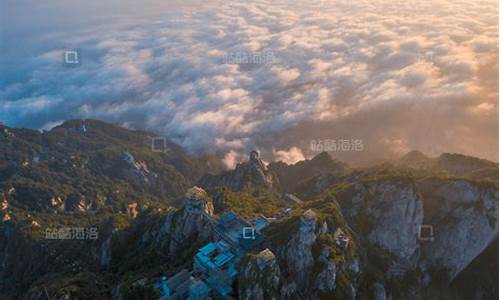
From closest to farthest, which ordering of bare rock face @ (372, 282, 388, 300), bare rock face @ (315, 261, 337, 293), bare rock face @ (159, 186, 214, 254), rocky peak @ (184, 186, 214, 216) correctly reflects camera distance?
bare rock face @ (315, 261, 337, 293)
bare rock face @ (372, 282, 388, 300)
bare rock face @ (159, 186, 214, 254)
rocky peak @ (184, 186, 214, 216)

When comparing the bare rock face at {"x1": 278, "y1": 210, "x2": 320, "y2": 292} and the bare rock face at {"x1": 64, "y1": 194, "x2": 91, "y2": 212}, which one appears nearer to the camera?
the bare rock face at {"x1": 278, "y1": 210, "x2": 320, "y2": 292}

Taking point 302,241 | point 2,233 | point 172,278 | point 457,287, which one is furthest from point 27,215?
point 457,287

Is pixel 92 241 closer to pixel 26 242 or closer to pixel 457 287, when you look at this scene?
pixel 26 242

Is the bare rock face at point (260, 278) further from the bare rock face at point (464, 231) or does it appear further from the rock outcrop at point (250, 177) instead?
the rock outcrop at point (250, 177)

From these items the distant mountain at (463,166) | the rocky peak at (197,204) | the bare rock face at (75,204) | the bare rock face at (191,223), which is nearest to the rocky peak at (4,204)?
the bare rock face at (75,204)

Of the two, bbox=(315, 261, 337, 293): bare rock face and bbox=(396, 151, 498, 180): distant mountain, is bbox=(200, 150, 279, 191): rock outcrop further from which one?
bbox=(315, 261, 337, 293): bare rock face

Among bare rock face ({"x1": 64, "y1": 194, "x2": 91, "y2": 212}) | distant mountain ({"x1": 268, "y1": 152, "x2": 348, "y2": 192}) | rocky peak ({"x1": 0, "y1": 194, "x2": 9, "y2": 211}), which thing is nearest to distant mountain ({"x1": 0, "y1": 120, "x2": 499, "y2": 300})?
distant mountain ({"x1": 268, "y1": 152, "x2": 348, "y2": 192})
